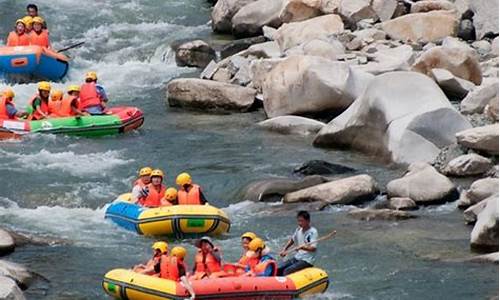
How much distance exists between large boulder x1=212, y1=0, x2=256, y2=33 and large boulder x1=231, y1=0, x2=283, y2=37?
0.30 metres

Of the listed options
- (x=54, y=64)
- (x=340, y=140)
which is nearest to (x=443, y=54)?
(x=340, y=140)

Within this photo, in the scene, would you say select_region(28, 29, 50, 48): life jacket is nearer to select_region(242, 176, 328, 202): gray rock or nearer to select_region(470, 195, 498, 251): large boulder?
select_region(242, 176, 328, 202): gray rock

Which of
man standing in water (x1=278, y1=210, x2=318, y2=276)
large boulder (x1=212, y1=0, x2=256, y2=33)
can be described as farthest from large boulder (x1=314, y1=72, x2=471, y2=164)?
large boulder (x1=212, y1=0, x2=256, y2=33)

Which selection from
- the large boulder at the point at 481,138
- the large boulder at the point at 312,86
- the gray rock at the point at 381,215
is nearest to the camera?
the gray rock at the point at 381,215

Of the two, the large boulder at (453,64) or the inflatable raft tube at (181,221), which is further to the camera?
the large boulder at (453,64)

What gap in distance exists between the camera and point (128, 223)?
16109 mm

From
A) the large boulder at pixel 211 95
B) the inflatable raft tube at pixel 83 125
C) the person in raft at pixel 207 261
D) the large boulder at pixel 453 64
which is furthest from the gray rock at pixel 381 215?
the large boulder at pixel 211 95

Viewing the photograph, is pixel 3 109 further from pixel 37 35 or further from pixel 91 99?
pixel 37 35

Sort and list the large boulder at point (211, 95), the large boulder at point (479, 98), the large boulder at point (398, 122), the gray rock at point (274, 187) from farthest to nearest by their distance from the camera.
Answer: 1. the large boulder at point (211, 95)
2. the large boulder at point (479, 98)
3. the large boulder at point (398, 122)
4. the gray rock at point (274, 187)

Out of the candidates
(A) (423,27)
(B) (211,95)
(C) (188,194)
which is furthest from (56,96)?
(A) (423,27)

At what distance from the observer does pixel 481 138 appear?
58.2ft

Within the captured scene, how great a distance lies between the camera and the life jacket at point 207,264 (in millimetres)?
13391

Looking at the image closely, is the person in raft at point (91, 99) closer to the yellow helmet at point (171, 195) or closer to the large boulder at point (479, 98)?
the yellow helmet at point (171, 195)

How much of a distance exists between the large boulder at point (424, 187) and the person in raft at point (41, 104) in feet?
20.9
